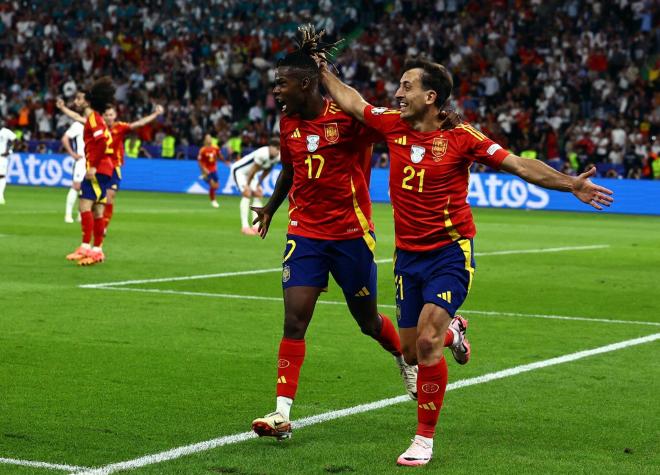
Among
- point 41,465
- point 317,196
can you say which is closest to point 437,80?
point 317,196

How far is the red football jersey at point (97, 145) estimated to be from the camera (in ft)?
52.1

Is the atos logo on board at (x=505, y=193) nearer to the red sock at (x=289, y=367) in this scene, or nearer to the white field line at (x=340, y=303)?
the white field line at (x=340, y=303)

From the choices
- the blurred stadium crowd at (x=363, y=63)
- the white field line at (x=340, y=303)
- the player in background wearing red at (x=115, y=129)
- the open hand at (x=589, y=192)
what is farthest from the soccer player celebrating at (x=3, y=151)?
the open hand at (x=589, y=192)

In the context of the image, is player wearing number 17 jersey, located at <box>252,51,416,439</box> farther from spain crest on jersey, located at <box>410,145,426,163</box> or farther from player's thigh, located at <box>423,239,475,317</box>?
player's thigh, located at <box>423,239,475,317</box>

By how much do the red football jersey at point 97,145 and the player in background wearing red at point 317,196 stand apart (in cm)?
925

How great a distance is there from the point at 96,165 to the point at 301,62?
374 inches

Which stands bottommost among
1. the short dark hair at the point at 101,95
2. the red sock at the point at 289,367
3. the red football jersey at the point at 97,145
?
the red football jersey at the point at 97,145

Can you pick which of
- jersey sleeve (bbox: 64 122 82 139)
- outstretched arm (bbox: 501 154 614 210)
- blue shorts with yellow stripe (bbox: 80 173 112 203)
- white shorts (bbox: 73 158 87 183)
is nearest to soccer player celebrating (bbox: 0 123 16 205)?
jersey sleeve (bbox: 64 122 82 139)

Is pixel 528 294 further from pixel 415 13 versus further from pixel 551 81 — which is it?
pixel 415 13

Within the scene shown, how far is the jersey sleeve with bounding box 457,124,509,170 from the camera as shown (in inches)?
247

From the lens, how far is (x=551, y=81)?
36281 millimetres

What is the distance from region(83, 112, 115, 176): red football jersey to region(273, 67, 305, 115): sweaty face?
31.0 ft

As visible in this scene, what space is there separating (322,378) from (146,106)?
1402 inches

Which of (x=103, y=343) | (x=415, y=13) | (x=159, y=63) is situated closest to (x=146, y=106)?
(x=159, y=63)
